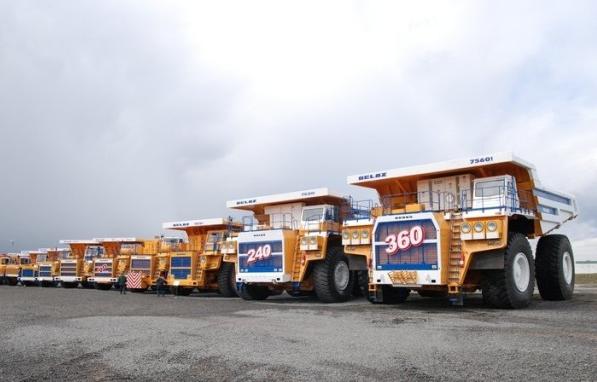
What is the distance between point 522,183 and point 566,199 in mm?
4682

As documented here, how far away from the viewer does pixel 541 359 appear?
26.1ft

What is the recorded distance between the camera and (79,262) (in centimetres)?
3841

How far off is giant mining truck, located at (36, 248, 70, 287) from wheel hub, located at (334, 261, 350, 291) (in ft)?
88.4

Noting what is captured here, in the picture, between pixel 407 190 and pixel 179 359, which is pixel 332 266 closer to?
pixel 407 190

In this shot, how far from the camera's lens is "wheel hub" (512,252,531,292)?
622 inches

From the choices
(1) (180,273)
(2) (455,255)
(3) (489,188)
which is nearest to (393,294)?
(2) (455,255)

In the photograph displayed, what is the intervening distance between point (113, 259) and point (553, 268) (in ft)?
→ 87.3

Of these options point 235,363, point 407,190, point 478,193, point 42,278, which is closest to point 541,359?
point 235,363

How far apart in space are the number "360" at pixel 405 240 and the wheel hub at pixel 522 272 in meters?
2.88

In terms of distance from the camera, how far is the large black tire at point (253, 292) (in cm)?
2228

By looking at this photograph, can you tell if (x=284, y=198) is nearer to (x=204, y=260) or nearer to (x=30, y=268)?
(x=204, y=260)

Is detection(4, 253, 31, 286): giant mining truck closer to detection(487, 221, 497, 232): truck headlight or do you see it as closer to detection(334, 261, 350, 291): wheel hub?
detection(334, 261, 350, 291): wheel hub

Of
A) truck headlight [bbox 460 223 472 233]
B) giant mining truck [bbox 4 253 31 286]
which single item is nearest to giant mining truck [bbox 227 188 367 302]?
truck headlight [bbox 460 223 472 233]

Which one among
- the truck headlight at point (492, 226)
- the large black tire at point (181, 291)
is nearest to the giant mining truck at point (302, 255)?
the truck headlight at point (492, 226)
